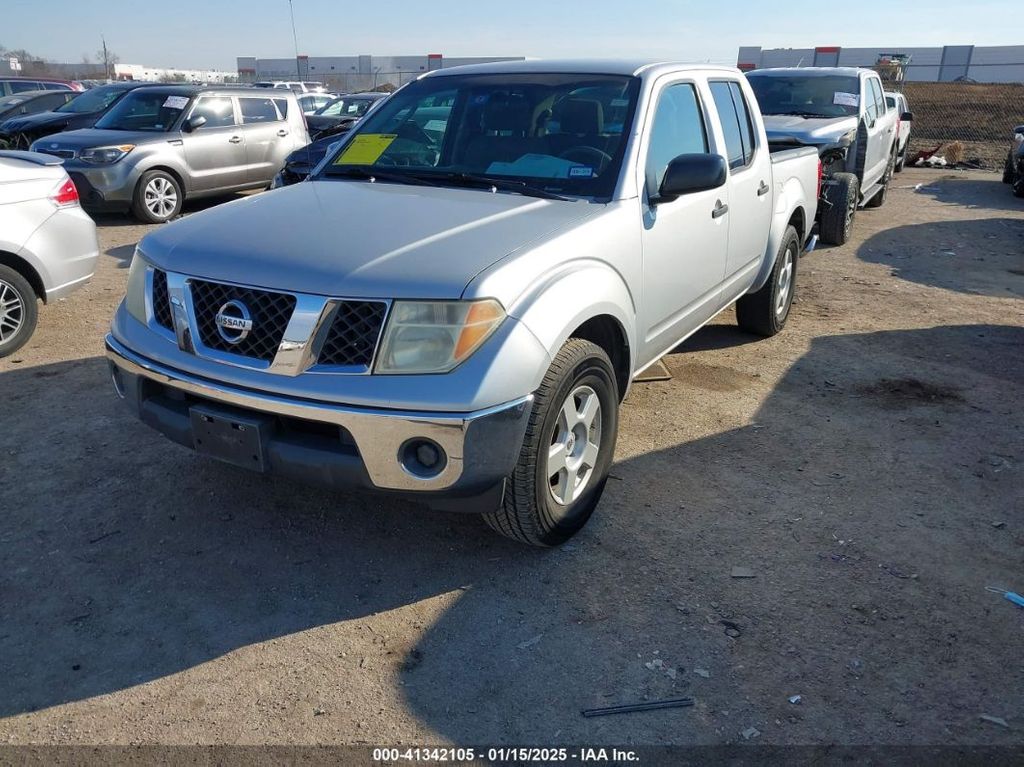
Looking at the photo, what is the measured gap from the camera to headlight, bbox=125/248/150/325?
3.29 m

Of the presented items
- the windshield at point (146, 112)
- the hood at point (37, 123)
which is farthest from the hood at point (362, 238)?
the hood at point (37, 123)

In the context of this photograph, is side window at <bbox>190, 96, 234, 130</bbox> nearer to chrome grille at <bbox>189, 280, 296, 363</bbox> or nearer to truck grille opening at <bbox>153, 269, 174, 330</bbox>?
truck grille opening at <bbox>153, 269, 174, 330</bbox>

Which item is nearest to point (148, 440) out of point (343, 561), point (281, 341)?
point (343, 561)

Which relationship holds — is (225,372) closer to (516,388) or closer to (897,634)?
(516,388)

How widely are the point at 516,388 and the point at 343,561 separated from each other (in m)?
1.12

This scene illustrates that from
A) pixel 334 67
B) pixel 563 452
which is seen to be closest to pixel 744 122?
pixel 563 452

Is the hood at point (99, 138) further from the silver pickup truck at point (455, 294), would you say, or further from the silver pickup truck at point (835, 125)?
the silver pickup truck at point (835, 125)

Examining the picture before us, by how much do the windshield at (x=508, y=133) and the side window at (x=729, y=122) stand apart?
39.6 inches

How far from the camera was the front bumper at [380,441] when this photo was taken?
269 cm

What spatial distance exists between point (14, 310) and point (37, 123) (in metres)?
9.45

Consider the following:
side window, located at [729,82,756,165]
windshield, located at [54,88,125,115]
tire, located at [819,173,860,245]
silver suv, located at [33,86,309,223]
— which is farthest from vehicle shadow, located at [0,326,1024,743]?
windshield, located at [54,88,125,115]

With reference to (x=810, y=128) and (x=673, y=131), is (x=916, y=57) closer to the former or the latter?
→ (x=810, y=128)

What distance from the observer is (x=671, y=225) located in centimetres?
395

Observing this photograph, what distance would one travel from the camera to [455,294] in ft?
8.92
